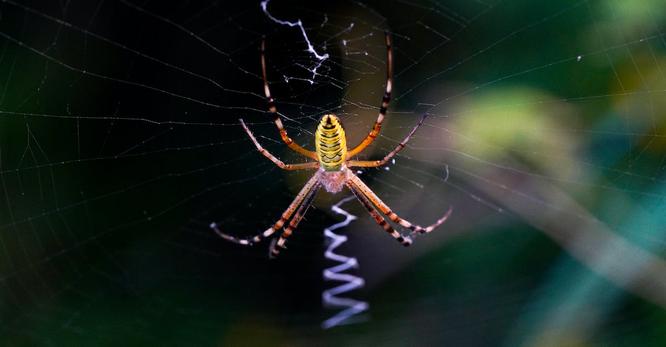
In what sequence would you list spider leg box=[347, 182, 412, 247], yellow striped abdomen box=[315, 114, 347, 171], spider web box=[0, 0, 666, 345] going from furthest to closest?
1. spider leg box=[347, 182, 412, 247]
2. spider web box=[0, 0, 666, 345]
3. yellow striped abdomen box=[315, 114, 347, 171]

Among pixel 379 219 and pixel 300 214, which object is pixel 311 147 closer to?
pixel 300 214

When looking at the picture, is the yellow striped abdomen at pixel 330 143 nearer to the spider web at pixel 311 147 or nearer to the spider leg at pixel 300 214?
the spider web at pixel 311 147

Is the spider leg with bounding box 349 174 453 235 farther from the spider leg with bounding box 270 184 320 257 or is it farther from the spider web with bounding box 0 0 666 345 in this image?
the spider leg with bounding box 270 184 320 257

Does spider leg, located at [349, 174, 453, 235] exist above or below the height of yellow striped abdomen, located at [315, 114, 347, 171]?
below

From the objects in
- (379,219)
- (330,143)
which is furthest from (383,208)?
(330,143)

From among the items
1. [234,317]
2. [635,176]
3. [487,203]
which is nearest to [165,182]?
[234,317]

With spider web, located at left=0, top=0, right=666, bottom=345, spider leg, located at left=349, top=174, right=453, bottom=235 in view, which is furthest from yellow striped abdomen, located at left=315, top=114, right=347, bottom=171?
spider leg, located at left=349, top=174, right=453, bottom=235
